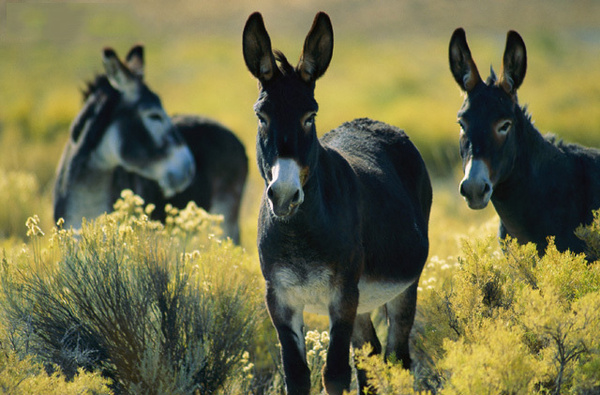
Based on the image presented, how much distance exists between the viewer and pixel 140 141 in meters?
7.18

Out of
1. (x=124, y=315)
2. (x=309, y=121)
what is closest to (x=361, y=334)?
(x=124, y=315)

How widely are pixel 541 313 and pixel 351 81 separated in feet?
108

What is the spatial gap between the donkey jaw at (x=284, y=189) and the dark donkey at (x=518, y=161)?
1.88 meters

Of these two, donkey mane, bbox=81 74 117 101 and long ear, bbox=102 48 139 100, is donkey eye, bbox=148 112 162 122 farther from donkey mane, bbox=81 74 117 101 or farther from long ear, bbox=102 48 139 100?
donkey mane, bbox=81 74 117 101

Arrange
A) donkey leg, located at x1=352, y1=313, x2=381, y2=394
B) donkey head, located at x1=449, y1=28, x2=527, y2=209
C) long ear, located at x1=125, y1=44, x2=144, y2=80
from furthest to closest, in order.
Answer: long ear, located at x1=125, y1=44, x2=144, y2=80 < donkey head, located at x1=449, y1=28, x2=527, y2=209 < donkey leg, located at x1=352, y1=313, x2=381, y2=394

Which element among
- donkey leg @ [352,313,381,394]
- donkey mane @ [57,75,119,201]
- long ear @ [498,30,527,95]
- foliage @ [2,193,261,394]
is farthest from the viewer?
donkey mane @ [57,75,119,201]

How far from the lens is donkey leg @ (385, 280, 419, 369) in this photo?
4547 millimetres

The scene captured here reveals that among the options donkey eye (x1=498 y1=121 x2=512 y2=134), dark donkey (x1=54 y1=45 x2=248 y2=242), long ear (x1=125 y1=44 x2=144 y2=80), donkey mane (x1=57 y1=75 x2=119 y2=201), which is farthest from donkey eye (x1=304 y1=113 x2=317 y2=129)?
long ear (x1=125 y1=44 x2=144 y2=80)

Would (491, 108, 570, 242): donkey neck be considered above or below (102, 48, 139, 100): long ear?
below

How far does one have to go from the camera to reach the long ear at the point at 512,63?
5.02m

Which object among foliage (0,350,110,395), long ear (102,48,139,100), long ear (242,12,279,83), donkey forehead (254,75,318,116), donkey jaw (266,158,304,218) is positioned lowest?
foliage (0,350,110,395)

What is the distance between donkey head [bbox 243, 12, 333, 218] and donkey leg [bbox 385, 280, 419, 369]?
1421 millimetres

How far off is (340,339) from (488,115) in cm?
213

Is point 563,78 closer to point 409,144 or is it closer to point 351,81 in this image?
point 351,81
